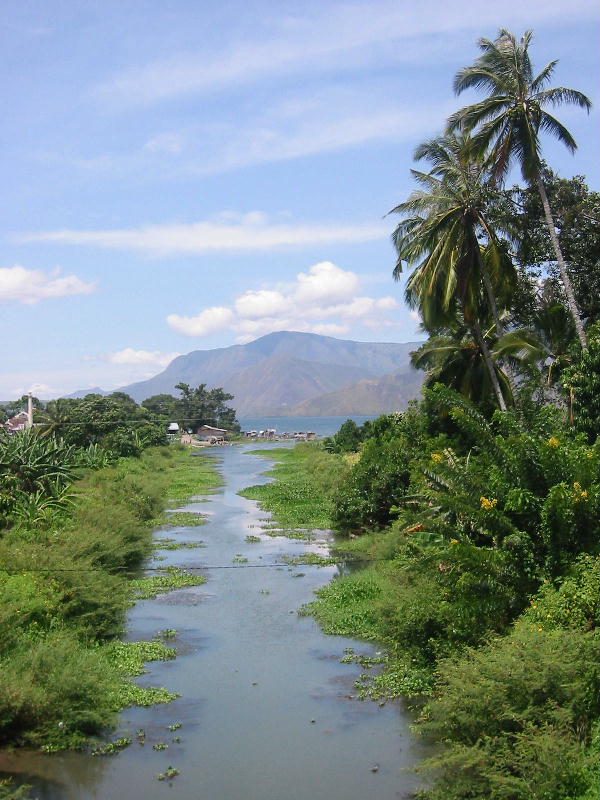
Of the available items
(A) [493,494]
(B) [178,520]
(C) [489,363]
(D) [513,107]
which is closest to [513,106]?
(D) [513,107]

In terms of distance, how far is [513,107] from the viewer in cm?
2242

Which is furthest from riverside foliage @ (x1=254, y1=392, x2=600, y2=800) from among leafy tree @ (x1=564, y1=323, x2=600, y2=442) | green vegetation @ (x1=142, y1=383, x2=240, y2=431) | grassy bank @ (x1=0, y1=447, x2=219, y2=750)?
green vegetation @ (x1=142, y1=383, x2=240, y2=431)

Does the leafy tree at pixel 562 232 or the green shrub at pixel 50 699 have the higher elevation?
the leafy tree at pixel 562 232

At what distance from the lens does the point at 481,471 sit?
1443 centimetres

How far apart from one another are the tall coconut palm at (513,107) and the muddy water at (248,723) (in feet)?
39.5

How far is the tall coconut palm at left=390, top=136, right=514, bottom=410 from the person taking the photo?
78.1 feet

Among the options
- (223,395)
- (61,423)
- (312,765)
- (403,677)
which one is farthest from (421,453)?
(223,395)

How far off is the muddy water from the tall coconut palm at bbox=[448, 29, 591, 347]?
39.5ft

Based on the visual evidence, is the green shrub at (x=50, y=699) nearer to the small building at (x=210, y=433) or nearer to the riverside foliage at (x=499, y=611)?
the riverside foliage at (x=499, y=611)

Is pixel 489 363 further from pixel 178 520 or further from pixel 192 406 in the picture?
pixel 192 406

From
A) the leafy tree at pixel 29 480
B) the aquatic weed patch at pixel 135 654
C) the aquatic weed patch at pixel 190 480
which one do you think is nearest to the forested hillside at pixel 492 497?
the aquatic weed patch at pixel 135 654

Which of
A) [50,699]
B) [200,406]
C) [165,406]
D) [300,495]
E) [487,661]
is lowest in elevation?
[300,495]

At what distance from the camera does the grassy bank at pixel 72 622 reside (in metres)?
11.7

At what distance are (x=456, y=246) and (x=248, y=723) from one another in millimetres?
15448
